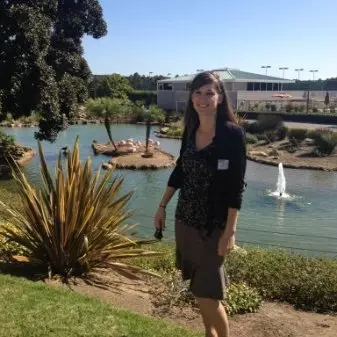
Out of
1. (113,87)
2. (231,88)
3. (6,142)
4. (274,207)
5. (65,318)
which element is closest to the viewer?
(65,318)

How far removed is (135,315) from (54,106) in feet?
40.6

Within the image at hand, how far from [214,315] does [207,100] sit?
123 cm

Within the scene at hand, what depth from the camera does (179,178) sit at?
3367 mm

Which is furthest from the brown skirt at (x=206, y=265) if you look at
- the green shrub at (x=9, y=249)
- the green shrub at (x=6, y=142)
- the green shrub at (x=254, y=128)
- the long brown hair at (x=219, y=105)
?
the green shrub at (x=254, y=128)

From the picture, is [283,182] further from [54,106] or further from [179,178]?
[179,178]

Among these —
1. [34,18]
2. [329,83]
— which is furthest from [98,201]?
[329,83]

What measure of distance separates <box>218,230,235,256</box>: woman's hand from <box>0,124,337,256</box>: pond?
417 cm

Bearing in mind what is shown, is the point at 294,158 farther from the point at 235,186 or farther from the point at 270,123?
the point at 235,186

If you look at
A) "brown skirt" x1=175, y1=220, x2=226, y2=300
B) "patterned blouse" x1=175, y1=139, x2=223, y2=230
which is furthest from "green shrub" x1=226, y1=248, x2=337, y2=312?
"patterned blouse" x1=175, y1=139, x2=223, y2=230

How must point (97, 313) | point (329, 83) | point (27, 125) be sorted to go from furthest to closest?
point (329, 83) < point (27, 125) < point (97, 313)

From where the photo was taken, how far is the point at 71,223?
5418 millimetres

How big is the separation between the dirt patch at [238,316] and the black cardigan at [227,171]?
5.62 feet

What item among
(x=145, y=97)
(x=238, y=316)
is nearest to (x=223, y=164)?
(x=238, y=316)

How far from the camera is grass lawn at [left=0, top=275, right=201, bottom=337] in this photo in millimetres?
3539
